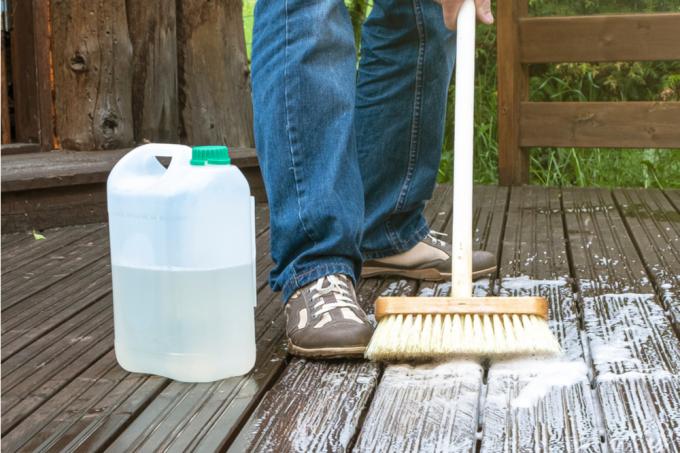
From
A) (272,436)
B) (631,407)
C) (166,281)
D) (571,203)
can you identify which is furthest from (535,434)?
(571,203)

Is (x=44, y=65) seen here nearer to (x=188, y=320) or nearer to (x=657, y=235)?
(x=657, y=235)

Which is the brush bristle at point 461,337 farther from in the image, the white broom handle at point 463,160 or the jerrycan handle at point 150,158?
the jerrycan handle at point 150,158

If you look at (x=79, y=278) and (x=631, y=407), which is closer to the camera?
(x=631, y=407)

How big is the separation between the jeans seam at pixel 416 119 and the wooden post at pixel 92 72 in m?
Result: 1.55

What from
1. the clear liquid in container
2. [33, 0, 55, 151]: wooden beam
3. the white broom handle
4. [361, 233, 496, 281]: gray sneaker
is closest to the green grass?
[33, 0, 55, 151]: wooden beam

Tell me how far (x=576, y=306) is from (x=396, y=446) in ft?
2.68

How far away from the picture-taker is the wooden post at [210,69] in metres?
3.49

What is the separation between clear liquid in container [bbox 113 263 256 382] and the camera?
4.73 feet

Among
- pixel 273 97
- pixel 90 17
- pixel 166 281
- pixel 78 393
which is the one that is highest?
pixel 90 17

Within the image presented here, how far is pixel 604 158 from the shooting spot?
14.6ft

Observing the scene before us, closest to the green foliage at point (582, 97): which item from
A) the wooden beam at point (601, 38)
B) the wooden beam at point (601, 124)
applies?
the wooden beam at point (601, 124)

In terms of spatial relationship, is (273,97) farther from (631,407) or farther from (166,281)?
(631,407)

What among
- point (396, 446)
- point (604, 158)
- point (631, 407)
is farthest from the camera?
point (604, 158)

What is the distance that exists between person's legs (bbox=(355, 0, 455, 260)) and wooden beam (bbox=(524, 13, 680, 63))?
185cm
